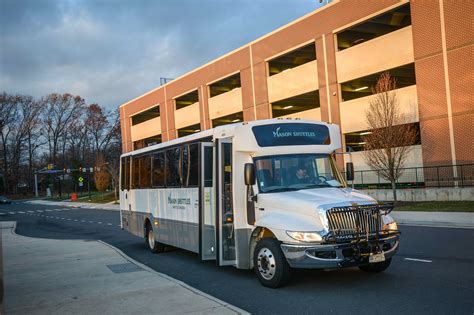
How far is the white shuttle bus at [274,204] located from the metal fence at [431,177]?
15886 mm

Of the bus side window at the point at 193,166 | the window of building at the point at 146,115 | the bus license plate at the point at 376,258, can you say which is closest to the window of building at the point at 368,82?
the bus side window at the point at 193,166

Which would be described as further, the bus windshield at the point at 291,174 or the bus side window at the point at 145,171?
the bus side window at the point at 145,171

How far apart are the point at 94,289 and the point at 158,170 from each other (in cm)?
502

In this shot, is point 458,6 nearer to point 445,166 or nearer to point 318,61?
point 445,166

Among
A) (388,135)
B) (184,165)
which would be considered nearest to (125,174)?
(184,165)

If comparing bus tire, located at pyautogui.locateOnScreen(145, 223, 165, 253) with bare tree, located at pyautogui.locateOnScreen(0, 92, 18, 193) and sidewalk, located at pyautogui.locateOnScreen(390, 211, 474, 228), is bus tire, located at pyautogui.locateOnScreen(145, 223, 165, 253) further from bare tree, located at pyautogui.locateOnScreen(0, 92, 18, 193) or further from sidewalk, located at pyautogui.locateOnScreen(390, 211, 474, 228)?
bare tree, located at pyautogui.locateOnScreen(0, 92, 18, 193)

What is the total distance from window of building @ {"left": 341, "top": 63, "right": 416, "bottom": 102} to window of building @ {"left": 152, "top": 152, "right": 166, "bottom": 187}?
61.7 ft

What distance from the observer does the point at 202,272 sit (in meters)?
10.3

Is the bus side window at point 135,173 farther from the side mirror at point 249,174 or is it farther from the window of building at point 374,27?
the window of building at point 374,27

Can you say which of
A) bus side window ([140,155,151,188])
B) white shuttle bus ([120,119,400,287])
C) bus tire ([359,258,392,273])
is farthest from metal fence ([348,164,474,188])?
bus tire ([359,258,392,273])

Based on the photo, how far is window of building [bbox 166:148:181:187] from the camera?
1181 centimetres

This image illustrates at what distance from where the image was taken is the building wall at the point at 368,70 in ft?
76.9

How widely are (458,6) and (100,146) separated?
88070 mm

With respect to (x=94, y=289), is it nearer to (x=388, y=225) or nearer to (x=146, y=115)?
(x=388, y=225)
